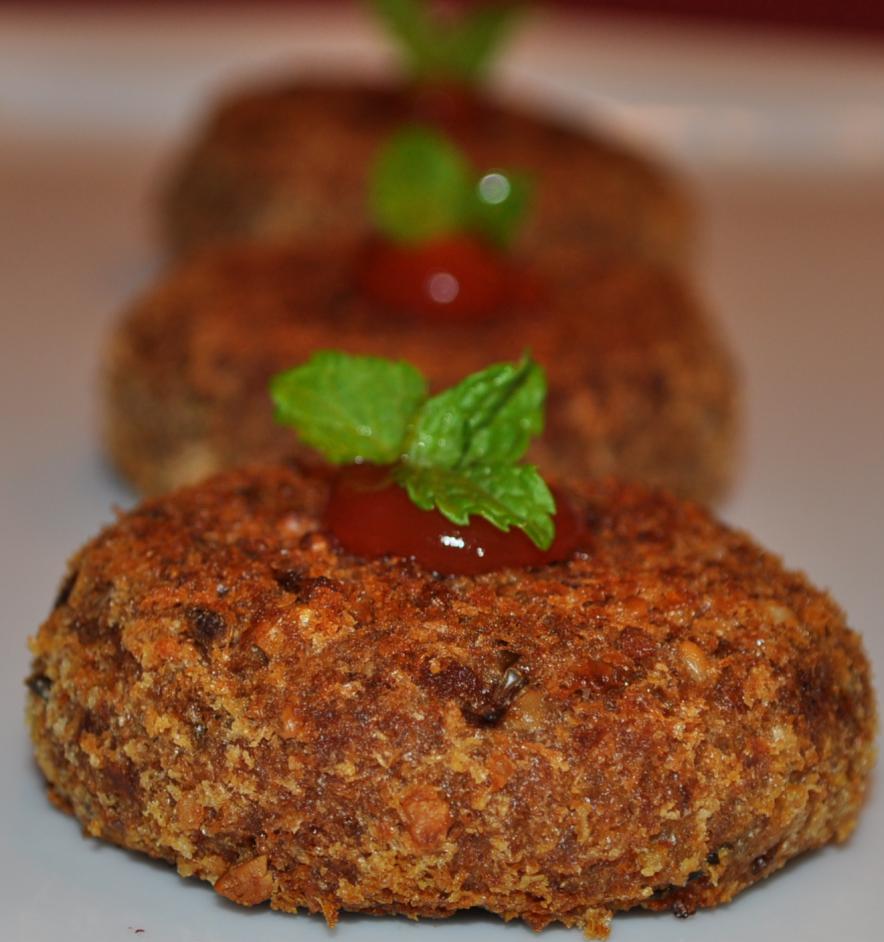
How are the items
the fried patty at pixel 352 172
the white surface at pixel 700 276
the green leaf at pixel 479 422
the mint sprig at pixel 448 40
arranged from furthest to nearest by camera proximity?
1. the mint sprig at pixel 448 40
2. the fried patty at pixel 352 172
3. the green leaf at pixel 479 422
4. the white surface at pixel 700 276

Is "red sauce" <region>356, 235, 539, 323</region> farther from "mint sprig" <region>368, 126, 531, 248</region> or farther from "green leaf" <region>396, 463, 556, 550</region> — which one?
"green leaf" <region>396, 463, 556, 550</region>

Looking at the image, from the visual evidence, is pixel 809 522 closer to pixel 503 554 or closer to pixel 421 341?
pixel 421 341

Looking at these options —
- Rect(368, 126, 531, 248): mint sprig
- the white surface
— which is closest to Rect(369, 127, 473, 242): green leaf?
Rect(368, 126, 531, 248): mint sprig

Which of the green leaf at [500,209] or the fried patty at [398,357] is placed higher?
the green leaf at [500,209]

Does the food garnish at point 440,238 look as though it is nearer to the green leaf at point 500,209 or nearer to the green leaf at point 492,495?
the green leaf at point 500,209

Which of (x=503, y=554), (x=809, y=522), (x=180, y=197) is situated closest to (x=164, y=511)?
(x=503, y=554)

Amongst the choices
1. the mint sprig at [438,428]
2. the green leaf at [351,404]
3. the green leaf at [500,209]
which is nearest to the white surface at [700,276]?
the mint sprig at [438,428]
